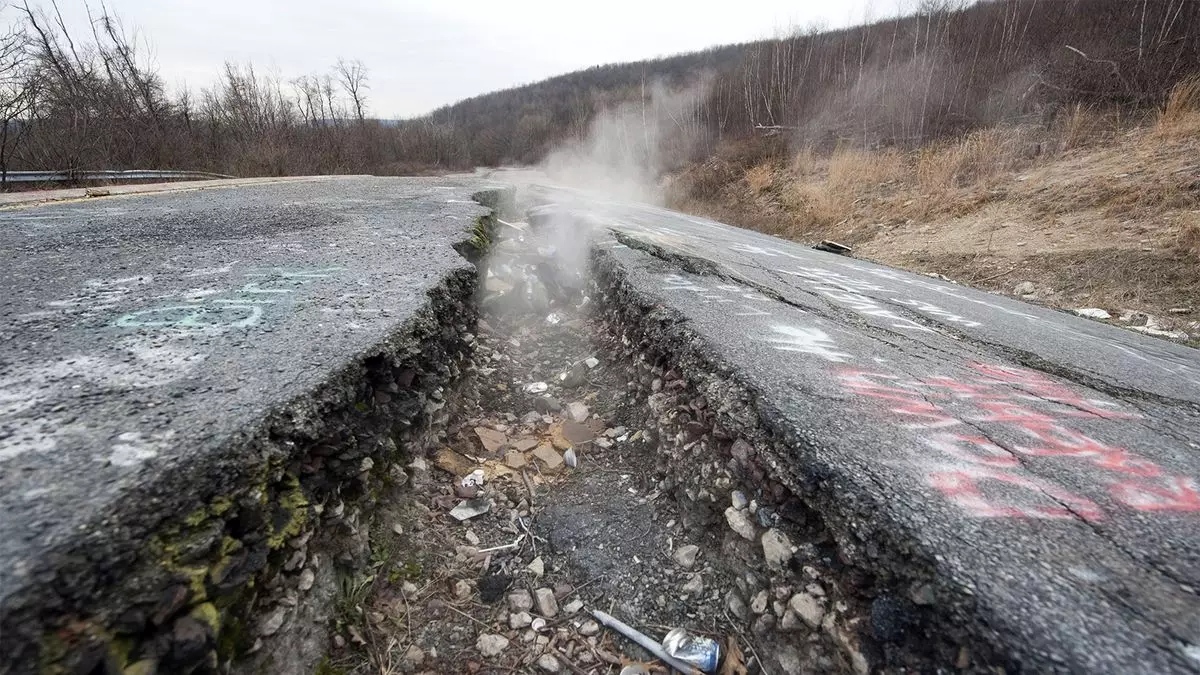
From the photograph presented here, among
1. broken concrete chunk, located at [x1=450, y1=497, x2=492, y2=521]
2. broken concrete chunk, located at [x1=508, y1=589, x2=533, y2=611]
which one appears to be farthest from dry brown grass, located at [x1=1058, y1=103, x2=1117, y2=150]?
broken concrete chunk, located at [x1=508, y1=589, x2=533, y2=611]

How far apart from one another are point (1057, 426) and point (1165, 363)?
2.06m

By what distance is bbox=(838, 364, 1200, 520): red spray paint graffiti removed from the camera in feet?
4.38

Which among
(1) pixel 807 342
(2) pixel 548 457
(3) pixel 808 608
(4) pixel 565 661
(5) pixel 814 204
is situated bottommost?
(4) pixel 565 661

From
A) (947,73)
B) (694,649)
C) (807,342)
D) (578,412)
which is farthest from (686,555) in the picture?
(947,73)

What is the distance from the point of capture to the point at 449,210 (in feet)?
16.1

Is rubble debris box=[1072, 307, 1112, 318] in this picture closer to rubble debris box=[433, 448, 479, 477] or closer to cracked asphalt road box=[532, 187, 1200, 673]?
cracked asphalt road box=[532, 187, 1200, 673]

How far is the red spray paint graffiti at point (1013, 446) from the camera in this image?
1334 millimetres

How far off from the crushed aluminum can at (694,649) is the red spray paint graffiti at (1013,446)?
29.2 inches

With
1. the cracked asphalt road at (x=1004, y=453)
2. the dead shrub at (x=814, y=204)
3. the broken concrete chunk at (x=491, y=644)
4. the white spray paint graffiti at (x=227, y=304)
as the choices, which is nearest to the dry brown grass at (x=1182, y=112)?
the dead shrub at (x=814, y=204)

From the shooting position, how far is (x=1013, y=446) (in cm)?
162

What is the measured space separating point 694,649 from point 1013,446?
3.82 ft

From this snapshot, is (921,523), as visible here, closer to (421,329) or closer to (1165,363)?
(421,329)

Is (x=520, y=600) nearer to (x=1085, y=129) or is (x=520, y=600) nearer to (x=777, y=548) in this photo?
(x=777, y=548)

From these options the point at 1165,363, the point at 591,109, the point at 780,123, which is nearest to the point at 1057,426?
the point at 1165,363
